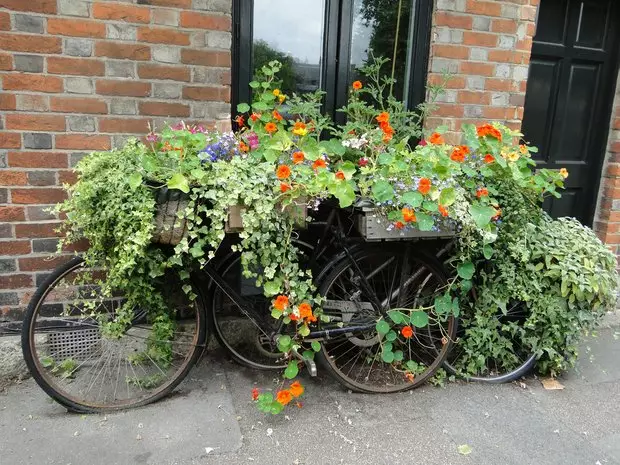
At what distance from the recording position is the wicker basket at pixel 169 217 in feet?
7.50

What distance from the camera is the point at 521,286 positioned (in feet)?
9.11

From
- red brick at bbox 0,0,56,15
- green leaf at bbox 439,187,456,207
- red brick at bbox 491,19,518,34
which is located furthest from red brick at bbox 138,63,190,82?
red brick at bbox 491,19,518,34

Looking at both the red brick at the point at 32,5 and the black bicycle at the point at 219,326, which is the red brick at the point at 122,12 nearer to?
the red brick at the point at 32,5

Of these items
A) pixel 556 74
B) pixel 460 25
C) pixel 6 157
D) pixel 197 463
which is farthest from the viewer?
pixel 556 74

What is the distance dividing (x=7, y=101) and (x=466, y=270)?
247 centimetres

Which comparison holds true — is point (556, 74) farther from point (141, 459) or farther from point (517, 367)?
point (141, 459)


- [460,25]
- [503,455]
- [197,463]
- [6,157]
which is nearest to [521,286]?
[503,455]

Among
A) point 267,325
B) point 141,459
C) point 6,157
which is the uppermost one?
point 6,157

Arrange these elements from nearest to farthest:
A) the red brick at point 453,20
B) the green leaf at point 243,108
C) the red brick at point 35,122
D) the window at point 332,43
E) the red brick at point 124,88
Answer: the red brick at point 35,122 < the red brick at point 124,88 < the green leaf at point 243,108 < the window at point 332,43 < the red brick at point 453,20

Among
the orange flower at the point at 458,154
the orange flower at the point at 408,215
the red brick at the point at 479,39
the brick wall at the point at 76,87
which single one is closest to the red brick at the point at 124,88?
the brick wall at the point at 76,87

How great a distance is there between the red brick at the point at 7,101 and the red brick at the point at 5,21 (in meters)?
0.31

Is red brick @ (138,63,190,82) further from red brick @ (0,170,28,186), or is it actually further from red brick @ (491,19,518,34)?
red brick @ (491,19,518,34)

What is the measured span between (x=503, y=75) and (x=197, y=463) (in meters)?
2.91

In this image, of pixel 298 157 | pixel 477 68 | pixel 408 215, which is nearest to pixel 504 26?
pixel 477 68
